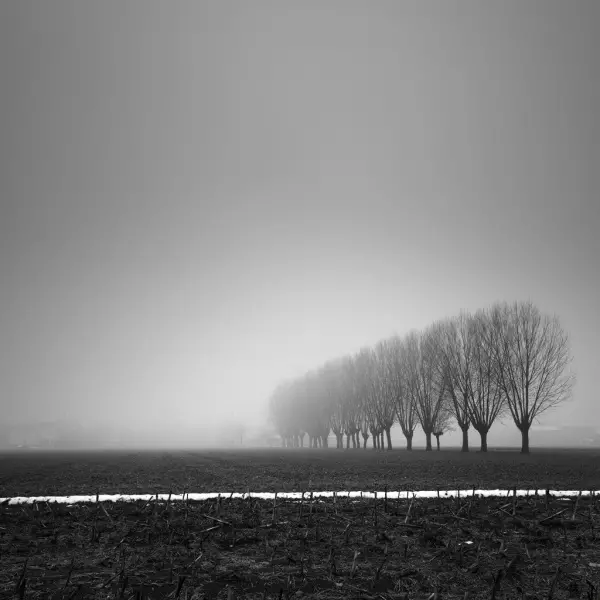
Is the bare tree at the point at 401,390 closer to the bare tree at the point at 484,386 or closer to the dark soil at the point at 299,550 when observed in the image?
the bare tree at the point at 484,386

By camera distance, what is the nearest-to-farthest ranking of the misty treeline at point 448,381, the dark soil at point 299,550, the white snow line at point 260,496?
the dark soil at point 299,550
the white snow line at point 260,496
the misty treeline at point 448,381

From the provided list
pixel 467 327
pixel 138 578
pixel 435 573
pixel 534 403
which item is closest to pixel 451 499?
pixel 435 573

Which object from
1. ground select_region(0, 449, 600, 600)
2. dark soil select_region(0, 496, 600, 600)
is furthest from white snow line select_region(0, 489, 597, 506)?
dark soil select_region(0, 496, 600, 600)

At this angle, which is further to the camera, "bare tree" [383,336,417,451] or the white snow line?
"bare tree" [383,336,417,451]

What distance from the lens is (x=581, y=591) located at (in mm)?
7215

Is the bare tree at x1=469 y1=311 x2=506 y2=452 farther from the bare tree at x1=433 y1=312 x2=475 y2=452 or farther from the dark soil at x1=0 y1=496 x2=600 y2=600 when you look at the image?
the dark soil at x1=0 y1=496 x2=600 y2=600

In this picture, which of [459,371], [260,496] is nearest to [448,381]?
[459,371]

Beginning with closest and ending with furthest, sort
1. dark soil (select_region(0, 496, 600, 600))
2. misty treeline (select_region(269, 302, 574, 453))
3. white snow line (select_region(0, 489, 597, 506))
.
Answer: dark soil (select_region(0, 496, 600, 600)) → white snow line (select_region(0, 489, 597, 506)) → misty treeline (select_region(269, 302, 574, 453))

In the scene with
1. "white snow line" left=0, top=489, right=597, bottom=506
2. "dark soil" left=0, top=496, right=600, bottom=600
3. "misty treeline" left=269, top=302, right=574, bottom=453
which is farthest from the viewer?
"misty treeline" left=269, top=302, right=574, bottom=453

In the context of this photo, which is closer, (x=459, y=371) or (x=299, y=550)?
(x=299, y=550)

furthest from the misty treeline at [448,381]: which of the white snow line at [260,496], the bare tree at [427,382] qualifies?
the white snow line at [260,496]

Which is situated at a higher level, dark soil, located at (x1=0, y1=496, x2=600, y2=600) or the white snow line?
dark soil, located at (x1=0, y1=496, x2=600, y2=600)

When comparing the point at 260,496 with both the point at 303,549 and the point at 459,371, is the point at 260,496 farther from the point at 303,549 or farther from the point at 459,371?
the point at 459,371

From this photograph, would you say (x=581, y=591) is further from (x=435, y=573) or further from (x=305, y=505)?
(x=305, y=505)
